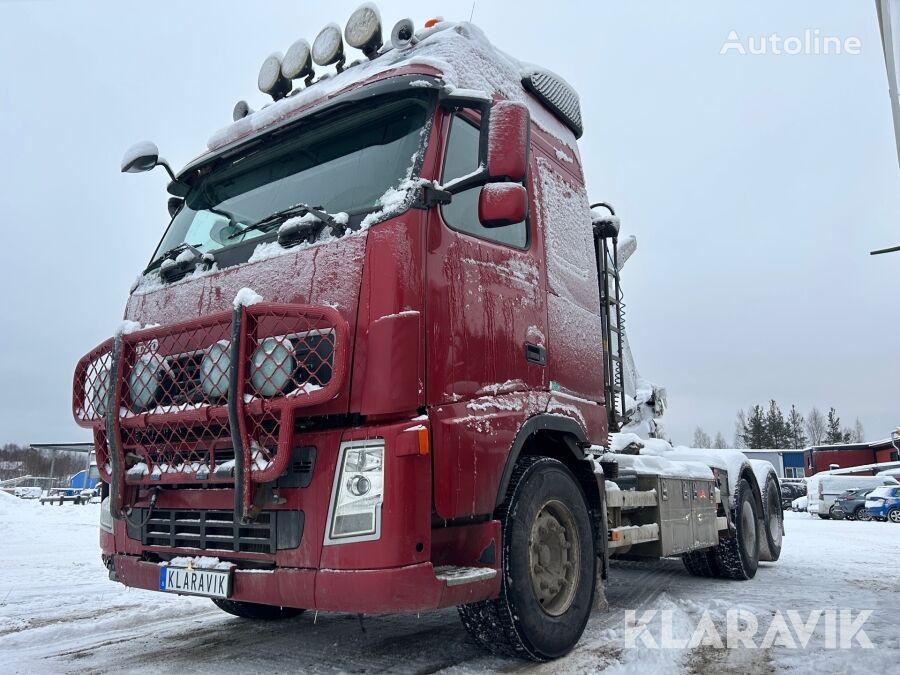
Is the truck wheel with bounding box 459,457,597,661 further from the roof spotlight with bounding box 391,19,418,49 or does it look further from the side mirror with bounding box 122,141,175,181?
the side mirror with bounding box 122,141,175,181

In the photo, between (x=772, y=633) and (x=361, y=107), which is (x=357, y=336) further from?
(x=772, y=633)

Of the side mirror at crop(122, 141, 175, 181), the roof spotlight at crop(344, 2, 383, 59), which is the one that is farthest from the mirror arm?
the roof spotlight at crop(344, 2, 383, 59)

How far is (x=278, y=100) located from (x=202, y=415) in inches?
97.8

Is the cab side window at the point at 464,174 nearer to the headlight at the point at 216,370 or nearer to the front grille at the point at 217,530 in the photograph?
the headlight at the point at 216,370

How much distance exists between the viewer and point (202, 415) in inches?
124

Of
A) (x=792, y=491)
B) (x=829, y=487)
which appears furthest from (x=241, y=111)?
(x=792, y=491)

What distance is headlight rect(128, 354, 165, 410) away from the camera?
11.4 feet

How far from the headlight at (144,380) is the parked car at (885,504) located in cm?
2514

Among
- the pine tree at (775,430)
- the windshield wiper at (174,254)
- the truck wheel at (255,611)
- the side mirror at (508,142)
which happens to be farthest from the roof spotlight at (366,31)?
the pine tree at (775,430)

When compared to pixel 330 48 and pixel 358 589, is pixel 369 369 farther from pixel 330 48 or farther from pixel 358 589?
pixel 330 48

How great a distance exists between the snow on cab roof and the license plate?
8.32ft

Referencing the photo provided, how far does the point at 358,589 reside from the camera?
2834 mm

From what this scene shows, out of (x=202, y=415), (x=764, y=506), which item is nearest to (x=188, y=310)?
(x=202, y=415)

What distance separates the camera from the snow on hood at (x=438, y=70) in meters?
3.80
